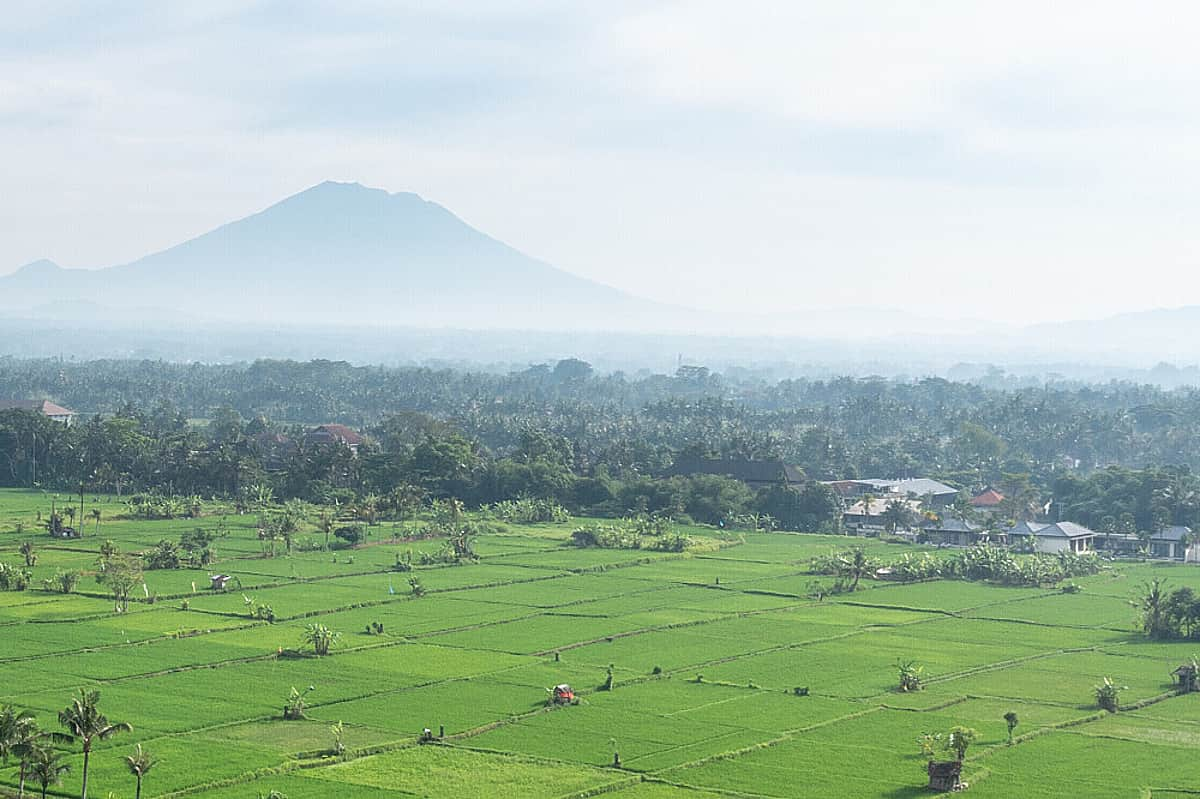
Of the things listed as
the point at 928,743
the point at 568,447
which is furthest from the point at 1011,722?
the point at 568,447

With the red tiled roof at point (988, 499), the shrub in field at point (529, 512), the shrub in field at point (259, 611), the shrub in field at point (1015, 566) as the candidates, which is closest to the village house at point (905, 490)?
the red tiled roof at point (988, 499)

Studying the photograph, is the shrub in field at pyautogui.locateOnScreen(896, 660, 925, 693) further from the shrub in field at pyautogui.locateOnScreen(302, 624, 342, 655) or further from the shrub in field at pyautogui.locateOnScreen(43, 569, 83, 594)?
the shrub in field at pyautogui.locateOnScreen(43, 569, 83, 594)

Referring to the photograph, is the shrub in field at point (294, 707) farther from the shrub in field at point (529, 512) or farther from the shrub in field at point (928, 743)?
the shrub in field at point (529, 512)

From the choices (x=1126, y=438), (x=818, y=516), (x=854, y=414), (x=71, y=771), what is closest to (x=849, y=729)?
(x=71, y=771)

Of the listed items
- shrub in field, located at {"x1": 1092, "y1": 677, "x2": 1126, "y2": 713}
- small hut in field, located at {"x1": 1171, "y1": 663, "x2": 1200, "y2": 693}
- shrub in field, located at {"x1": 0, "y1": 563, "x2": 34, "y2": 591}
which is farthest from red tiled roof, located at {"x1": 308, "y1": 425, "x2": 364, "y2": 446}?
shrub in field, located at {"x1": 1092, "y1": 677, "x2": 1126, "y2": 713}

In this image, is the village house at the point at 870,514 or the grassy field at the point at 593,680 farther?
the village house at the point at 870,514

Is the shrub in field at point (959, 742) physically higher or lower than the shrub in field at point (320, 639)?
higher

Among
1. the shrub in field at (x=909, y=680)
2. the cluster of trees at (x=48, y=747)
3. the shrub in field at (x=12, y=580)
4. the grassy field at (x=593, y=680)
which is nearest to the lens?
the cluster of trees at (x=48, y=747)
